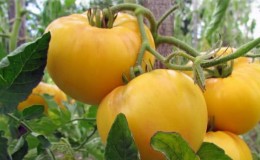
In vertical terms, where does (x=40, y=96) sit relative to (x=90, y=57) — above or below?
below

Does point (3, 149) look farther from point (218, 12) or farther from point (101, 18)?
point (218, 12)

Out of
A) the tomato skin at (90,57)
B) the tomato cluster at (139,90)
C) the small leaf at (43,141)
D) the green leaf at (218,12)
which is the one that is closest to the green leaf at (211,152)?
the tomato cluster at (139,90)

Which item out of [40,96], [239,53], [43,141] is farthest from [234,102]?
[40,96]

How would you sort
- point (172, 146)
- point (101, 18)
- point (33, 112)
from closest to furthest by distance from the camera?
point (172, 146)
point (101, 18)
point (33, 112)

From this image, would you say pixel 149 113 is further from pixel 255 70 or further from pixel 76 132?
pixel 76 132

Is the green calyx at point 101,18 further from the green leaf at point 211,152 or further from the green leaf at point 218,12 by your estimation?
the green leaf at point 218,12

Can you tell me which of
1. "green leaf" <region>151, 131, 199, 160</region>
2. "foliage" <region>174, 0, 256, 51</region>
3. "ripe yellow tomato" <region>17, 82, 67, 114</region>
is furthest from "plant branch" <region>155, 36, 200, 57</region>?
"ripe yellow tomato" <region>17, 82, 67, 114</region>
